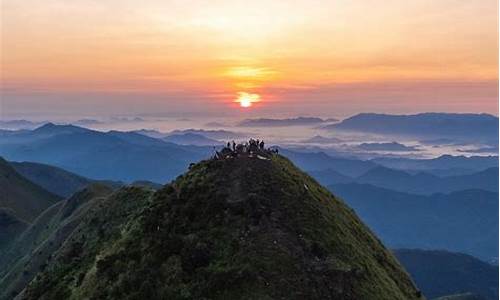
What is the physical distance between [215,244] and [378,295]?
630 inches

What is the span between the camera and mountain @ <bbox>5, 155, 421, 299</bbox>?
158 ft

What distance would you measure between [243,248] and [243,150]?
1781 cm

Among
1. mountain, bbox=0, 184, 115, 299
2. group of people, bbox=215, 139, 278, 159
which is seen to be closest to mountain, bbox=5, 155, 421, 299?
group of people, bbox=215, 139, 278, 159

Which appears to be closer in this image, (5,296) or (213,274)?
(213,274)

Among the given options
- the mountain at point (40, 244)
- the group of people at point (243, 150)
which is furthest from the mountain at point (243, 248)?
the mountain at point (40, 244)

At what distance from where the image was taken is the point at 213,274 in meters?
48.9

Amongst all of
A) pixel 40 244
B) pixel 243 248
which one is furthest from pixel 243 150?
pixel 40 244

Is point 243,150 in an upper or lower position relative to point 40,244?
upper

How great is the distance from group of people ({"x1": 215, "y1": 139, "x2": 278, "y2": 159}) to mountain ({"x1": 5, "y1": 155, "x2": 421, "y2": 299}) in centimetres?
144

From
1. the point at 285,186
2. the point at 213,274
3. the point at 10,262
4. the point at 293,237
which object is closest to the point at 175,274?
the point at 213,274

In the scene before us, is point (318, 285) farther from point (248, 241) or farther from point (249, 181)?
point (249, 181)

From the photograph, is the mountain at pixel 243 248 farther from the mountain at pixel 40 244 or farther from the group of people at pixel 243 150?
the mountain at pixel 40 244

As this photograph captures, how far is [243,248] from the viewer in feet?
168

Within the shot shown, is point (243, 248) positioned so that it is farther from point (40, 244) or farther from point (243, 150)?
point (40, 244)
